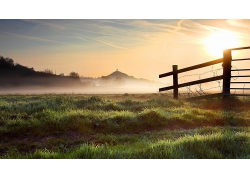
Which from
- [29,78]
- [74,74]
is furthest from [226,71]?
[29,78]

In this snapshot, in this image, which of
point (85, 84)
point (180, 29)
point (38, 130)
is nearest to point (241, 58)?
point (180, 29)

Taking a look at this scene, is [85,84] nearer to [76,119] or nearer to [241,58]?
[76,119]

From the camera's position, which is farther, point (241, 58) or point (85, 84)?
point (241, 58)

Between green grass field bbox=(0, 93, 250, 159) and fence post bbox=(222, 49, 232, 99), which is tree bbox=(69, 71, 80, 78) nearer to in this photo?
green grass field bbox=(0, 93, 250, 159)

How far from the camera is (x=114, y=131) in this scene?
5180 millimetres

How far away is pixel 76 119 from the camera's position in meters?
5.34

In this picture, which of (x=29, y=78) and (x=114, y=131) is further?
(x=29, y=78)

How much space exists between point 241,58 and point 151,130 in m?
4.23

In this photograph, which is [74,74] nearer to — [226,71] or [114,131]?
[114,131]

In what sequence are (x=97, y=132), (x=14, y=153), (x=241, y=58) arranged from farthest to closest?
(x=241, y=58) → (x=97, y=132) → (x=14, y=153)

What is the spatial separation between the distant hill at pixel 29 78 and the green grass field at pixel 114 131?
0.58 m

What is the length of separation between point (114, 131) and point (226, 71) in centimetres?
484

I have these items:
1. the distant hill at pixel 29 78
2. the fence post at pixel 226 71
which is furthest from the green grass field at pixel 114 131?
the fence post at pixel 226 71

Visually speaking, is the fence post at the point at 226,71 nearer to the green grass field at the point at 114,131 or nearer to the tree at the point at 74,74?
the green grass field at the point at 114,131
